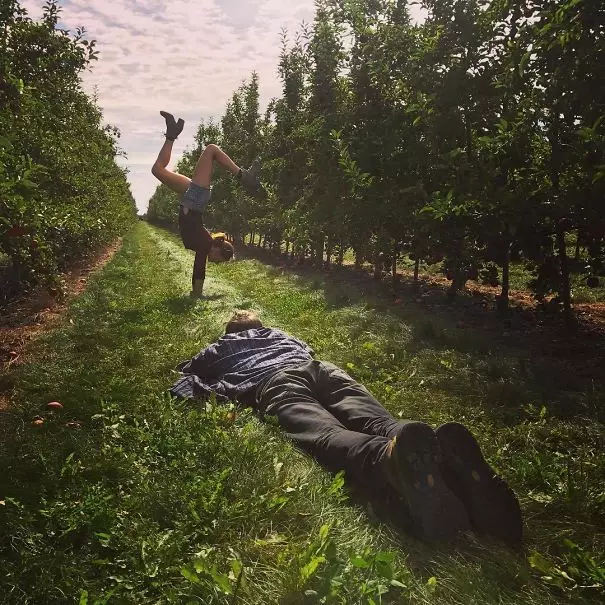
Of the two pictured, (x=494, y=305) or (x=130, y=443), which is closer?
(x=130, y=443)

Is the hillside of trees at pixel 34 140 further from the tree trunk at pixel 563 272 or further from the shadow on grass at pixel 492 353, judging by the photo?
the tree trunk at pixel 563 272

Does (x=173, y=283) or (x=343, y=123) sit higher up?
(x=343, y=123)

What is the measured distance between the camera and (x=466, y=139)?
332 inches

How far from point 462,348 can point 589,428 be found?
257 centimetres

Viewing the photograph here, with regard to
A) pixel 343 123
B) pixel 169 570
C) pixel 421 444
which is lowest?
pixel 169 570

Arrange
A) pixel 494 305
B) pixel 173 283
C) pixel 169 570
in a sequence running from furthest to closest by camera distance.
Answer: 1. pixel 173 283
2. pixel 494 305
3. pixel 169 570

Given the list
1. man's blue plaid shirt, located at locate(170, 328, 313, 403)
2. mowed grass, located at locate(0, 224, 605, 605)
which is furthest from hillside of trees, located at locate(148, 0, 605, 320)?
man's blue plaid shirt, located at locate(170, 328, 313, 403)

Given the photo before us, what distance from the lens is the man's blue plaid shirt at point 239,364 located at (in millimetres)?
4341

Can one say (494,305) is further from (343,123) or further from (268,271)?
(268,271)

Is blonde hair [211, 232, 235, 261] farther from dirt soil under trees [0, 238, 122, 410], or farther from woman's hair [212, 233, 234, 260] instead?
dirt soil under trees [0, 238, 122, 410]

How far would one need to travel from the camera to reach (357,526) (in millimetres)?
2572

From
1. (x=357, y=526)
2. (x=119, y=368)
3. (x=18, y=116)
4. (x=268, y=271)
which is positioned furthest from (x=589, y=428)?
(x=268, y=271)

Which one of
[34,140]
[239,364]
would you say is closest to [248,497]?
[239,364]

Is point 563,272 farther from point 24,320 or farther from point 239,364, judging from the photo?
point 24,320
